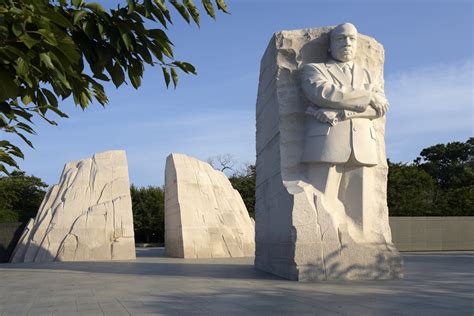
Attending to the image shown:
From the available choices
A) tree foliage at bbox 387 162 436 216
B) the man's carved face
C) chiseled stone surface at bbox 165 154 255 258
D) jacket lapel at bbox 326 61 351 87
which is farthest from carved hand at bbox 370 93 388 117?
tree foliage at bbox 387 162 436 216

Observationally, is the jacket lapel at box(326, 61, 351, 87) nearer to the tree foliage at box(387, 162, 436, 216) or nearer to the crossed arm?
the crossed arm

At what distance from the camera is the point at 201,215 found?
16312mm

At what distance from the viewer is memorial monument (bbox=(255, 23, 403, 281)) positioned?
7621 mm

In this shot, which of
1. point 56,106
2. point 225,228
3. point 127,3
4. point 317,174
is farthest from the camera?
point 225,228

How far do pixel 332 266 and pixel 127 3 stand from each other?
241 inches

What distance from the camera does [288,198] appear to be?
7773 millimetres

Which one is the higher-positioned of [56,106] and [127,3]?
[127,3]

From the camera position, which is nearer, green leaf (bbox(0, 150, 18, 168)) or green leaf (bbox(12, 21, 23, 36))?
green leaf (bbox(12, 21, 23, 36))

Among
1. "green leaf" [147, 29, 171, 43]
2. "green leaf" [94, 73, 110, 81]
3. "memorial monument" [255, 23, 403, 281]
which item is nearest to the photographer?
"green leaf" [147, 29, 171, 43]

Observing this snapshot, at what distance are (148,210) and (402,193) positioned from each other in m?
16.1

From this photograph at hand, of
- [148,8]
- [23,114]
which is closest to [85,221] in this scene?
[23,114]

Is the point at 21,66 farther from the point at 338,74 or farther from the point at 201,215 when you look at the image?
the point at 201,215

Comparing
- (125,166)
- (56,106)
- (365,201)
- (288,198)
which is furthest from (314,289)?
(125,166)

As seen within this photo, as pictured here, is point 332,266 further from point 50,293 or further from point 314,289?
point 50,293
